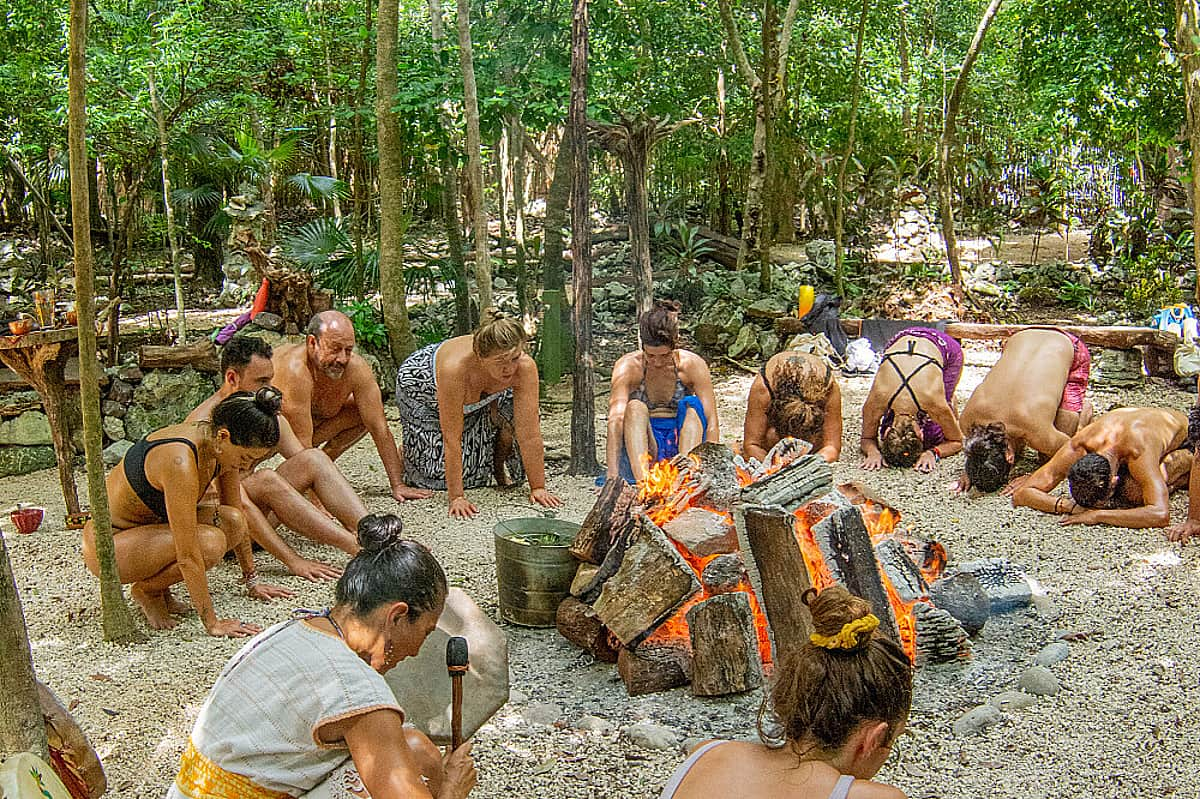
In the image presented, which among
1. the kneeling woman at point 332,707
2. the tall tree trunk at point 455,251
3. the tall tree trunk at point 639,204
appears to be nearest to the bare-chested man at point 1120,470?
the tall tree trunk at point 639,204

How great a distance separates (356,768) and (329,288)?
7453mm

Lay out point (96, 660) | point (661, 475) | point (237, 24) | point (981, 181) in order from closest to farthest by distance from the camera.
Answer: point (96, 660)
point (661, 475)
point (237, 24)
point (981, 181)

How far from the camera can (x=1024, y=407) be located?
5844mm

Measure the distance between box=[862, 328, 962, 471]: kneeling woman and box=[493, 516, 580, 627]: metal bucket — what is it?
2722 mm

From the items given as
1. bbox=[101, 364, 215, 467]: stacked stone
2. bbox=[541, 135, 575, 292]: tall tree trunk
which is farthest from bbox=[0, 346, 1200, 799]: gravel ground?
bbox=[541, 135, 575, 292]: tall tree trunk

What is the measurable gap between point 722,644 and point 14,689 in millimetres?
2154

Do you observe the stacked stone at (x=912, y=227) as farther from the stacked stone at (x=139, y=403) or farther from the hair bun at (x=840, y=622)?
the hair bun at (x=840, y=622)

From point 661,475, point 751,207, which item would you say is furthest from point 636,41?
point 661,475

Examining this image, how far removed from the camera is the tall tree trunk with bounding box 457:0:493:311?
7.06m

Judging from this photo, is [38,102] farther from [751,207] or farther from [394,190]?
[751,207]

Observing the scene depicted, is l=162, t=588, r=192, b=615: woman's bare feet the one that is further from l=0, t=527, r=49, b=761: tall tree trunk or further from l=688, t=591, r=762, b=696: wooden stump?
l=688, t=591, r=762, b=696: wooden stump

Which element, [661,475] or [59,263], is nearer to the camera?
[661,475]

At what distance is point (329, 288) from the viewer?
914cm

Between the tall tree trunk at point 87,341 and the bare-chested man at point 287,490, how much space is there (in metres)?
0.58
